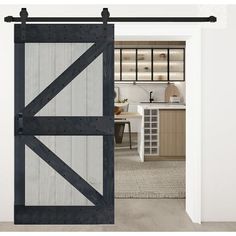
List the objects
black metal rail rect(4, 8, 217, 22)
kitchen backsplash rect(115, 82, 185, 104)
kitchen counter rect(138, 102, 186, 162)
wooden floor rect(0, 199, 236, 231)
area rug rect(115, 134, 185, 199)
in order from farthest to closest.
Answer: kitchen backsplash rect(115, 82, 185, 104)
kitchen counter rect(138, 102, 186, 162)
area rug rect(115, 134, 185, 199)
wooden floor rect(0, 199, 236, 231)
black metal rail rect(4, 8, 217, 22)

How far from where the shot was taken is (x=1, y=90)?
4.13 metres

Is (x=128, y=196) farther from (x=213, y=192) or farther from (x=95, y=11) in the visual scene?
(x=95, y=11)

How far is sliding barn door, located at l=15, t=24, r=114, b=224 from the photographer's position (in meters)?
3.95

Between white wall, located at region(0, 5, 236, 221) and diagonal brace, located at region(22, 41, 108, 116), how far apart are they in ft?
0.98

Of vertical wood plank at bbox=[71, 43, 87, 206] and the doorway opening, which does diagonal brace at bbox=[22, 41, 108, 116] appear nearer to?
vertical wood plank at bbox=[71, 43, 87, 206]

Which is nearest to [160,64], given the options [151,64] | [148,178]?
[151,64]

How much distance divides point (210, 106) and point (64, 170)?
58.9 inches

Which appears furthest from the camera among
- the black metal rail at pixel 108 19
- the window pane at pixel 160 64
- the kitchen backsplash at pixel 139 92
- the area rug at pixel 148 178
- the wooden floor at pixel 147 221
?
the kitchen backsplash at pixel 139 92

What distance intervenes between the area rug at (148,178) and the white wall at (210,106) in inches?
42.3

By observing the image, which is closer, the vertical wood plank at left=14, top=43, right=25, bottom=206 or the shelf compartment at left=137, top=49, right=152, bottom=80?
the vertical wood plank at left=14, top=43, right=25, bottom=206

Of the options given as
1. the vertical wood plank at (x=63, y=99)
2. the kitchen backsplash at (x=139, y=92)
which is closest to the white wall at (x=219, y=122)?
the vertical wood plank at (x=63, y=99)

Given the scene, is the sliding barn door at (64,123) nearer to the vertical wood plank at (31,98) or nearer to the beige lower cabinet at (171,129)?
the vertical wood plank at (31,98)

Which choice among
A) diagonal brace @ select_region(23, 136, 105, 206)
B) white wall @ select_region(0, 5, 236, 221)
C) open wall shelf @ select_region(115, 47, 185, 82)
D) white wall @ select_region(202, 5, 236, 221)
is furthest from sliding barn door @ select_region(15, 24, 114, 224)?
open wall shelf @ select_region(115, 47, 185, 82)

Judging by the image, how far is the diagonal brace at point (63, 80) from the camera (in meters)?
3.96
